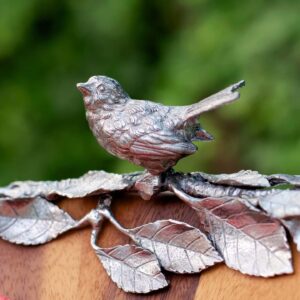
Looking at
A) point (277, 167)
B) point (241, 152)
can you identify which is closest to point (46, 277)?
point (277, 167)

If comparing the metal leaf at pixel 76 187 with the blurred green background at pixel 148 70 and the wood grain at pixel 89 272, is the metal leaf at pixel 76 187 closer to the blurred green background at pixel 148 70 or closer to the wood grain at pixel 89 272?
the wood grain at pixel 89 272

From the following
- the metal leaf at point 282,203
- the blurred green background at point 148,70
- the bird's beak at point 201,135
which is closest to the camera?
the metal leaf at point 282,203

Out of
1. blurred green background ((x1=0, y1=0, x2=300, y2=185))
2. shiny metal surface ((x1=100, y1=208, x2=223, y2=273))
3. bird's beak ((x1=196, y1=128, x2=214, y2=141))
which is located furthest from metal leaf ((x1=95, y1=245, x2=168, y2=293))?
blurred green background ((x1=0, y1=0, x2=300, y2=185))

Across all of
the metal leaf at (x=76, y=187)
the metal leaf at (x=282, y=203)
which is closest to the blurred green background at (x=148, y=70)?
the metal leaf at (x=76, y=187)

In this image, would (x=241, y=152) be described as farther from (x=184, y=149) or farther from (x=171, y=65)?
(x=184, y=149)

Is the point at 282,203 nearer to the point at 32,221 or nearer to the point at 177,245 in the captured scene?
the point at 177,245

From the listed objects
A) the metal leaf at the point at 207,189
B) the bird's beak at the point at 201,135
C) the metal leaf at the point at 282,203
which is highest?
the bird's beak at the point at 201,135
